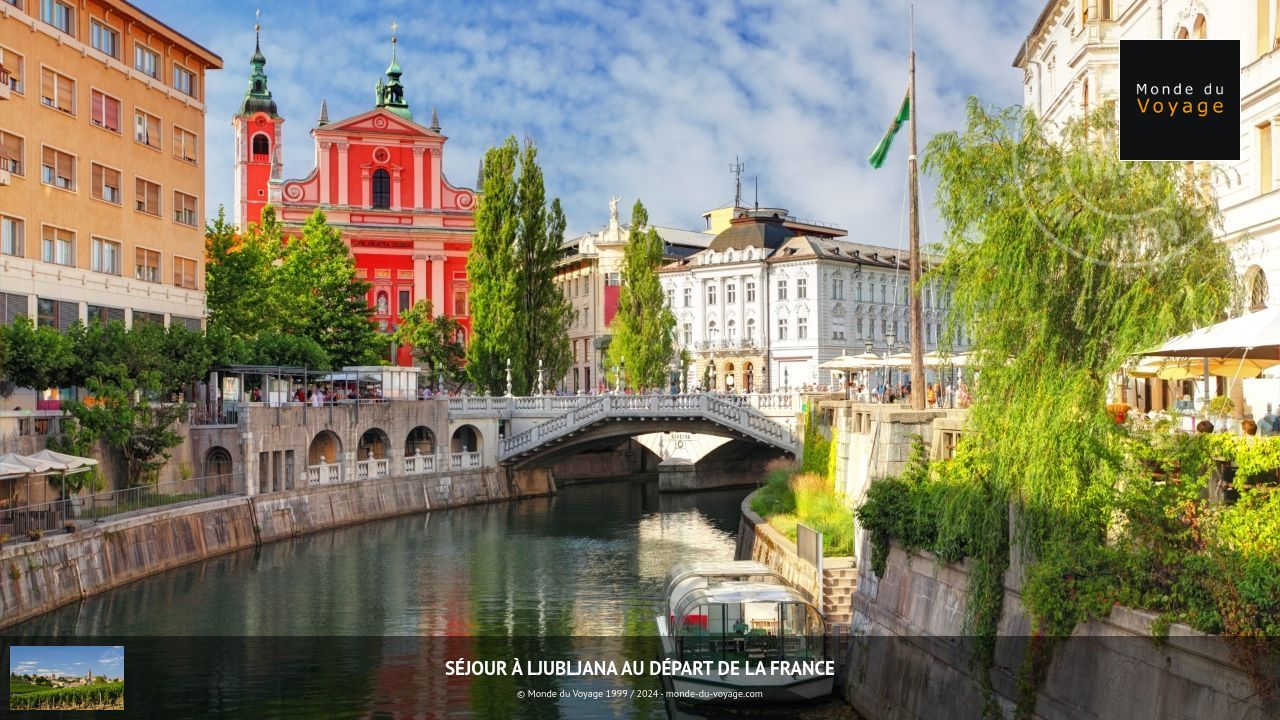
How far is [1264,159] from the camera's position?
28.9 metres

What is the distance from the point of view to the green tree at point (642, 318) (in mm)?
76000

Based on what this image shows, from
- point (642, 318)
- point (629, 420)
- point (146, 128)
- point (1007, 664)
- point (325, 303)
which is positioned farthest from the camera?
point (642, 318)

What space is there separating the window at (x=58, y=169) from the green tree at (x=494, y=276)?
25230 mm

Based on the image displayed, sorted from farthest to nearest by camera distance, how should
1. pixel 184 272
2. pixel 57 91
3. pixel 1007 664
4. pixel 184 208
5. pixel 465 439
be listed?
pixel 465 439 < pixel 184 272 < pixel 184 208 < pixel 57 91 < pixel 1007 664

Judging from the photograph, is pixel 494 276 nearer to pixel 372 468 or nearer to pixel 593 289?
pixel 372 468

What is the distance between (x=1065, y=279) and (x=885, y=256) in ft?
277

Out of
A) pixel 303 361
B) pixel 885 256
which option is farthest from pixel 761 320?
pixel 303 361

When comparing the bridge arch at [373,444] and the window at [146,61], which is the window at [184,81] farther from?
the bridge arch at [373,444]

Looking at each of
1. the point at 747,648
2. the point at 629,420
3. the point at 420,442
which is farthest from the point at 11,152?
the point at 747,648

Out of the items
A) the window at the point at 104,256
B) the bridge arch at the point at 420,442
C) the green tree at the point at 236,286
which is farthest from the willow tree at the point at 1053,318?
the green tree at the point at 236,286

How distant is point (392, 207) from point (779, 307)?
92.8 ft

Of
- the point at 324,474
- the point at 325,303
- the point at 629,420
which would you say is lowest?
the point at 324,474

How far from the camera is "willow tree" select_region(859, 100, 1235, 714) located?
19422mm

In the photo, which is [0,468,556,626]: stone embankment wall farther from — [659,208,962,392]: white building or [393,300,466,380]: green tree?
[659,208,962,392]: white building
